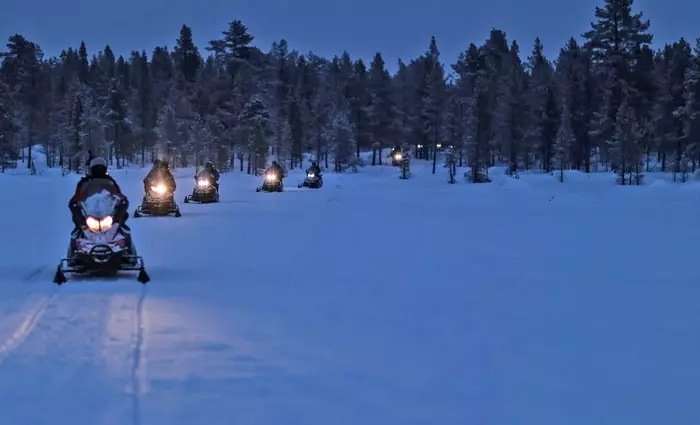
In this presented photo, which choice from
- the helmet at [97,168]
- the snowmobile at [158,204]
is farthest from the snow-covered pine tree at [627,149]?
the helmet at [97,168]

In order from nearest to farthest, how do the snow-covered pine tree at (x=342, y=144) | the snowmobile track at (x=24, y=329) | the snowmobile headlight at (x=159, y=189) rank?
the snowmobile track at (x=24, y=329) → the snowmobile headlight at (x=159, y=189) → the snow-covered pine tree at (x=342, y=144)

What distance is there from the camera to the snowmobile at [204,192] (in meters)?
38.6

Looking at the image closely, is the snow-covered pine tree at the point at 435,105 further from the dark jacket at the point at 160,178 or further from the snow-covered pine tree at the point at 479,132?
the dark jacket at the point at 160,178

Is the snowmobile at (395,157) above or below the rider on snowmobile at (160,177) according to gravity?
above

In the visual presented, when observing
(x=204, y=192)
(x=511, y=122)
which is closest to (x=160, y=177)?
(x=204, y=192)

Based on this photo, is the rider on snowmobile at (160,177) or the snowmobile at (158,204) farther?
the rider on snowmobile at (160,177)

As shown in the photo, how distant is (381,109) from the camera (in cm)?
10344

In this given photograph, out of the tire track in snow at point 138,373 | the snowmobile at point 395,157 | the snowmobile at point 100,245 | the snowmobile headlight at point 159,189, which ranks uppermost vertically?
the snowmobile at point 395,157

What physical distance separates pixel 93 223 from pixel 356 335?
5.93 metres

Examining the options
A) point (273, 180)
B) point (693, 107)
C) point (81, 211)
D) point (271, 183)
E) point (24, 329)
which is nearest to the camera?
point (24, 329)

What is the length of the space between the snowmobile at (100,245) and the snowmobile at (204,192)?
25604 mm

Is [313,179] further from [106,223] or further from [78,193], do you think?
[106,223]

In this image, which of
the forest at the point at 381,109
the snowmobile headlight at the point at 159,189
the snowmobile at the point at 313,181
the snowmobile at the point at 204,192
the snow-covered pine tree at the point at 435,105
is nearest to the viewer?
the snowmobile headlight at the point at 159,189

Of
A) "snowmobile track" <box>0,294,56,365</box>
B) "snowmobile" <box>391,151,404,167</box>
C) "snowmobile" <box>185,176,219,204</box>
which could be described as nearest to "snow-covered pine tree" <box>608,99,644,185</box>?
"snowmobile" <box>391,151,404,167</box>
